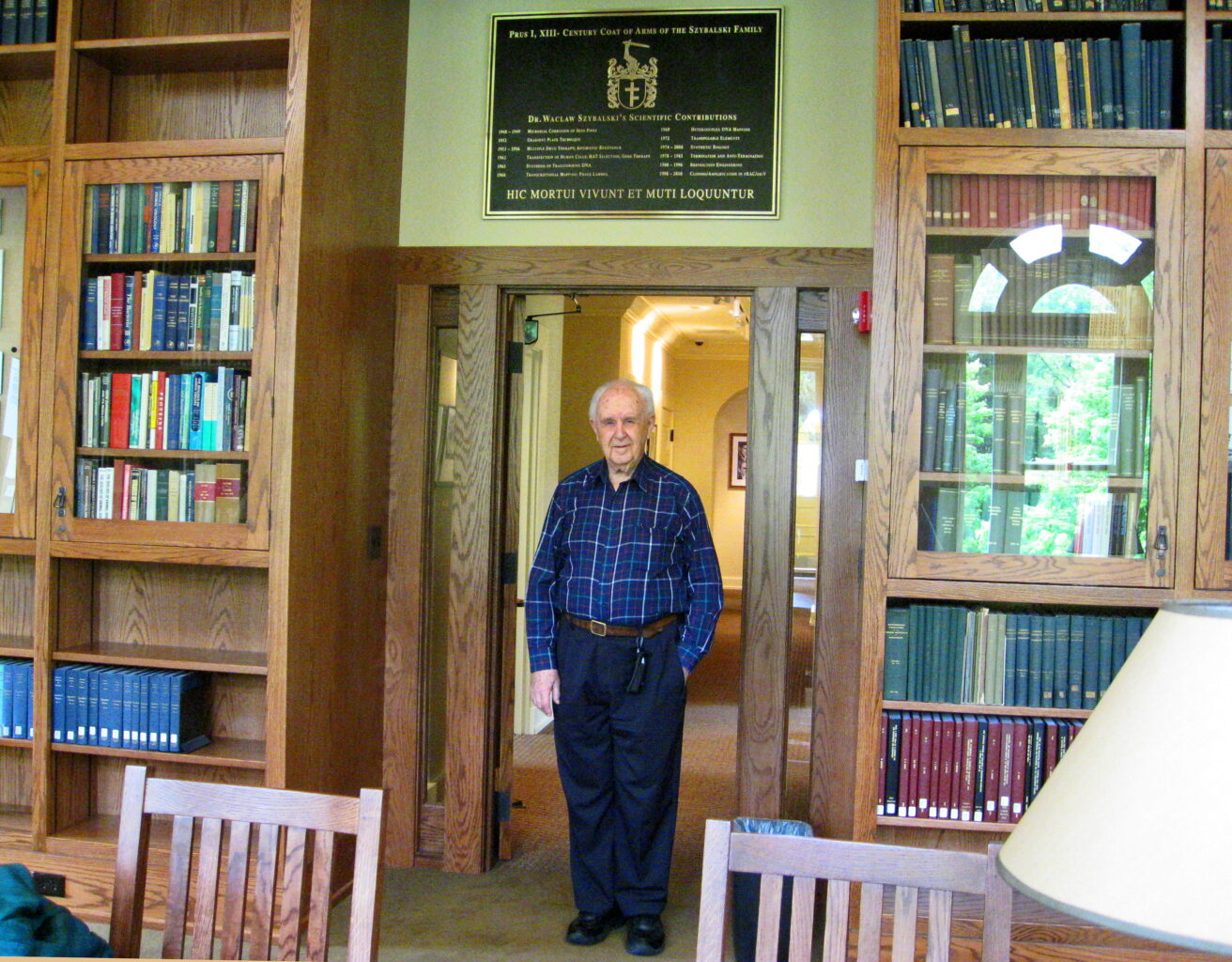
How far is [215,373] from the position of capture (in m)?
3.22

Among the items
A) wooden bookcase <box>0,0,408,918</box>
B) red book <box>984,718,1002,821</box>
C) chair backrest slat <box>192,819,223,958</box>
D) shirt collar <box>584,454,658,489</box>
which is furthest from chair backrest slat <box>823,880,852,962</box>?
wooden bookcase <box>0,0,408,918</box>

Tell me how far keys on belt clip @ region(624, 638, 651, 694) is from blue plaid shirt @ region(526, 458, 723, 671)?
78mm

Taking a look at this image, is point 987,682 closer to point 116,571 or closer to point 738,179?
point 738,179

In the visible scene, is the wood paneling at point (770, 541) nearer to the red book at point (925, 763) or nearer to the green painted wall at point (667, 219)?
the green painted wall at point (667, 219)

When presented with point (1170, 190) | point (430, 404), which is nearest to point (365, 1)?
point (430, 404)

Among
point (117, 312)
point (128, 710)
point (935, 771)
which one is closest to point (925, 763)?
point (935, 771)

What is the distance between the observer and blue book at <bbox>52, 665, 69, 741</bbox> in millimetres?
3291

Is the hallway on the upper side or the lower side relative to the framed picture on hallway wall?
lower

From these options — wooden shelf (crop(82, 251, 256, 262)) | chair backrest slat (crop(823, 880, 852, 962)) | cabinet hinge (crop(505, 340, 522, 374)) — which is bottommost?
chair backrest slat (crop(823, 880, 852, 962))

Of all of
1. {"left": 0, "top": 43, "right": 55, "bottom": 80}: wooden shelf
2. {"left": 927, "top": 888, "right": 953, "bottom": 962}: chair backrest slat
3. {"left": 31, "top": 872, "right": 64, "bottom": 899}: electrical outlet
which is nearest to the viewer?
{"left": 927, "top": 888, "right": 953, "bottom": 962}: chair backrest slat

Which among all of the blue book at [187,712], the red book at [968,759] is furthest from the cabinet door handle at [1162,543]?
the blue book at [187,712]

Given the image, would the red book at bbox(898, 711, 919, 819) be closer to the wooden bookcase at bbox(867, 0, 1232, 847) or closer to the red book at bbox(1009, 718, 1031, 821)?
the wooden bookcase at bbox(867, 0, 1232, 847)

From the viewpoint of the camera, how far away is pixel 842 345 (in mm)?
3533

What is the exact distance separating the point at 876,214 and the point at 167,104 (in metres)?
2.27
